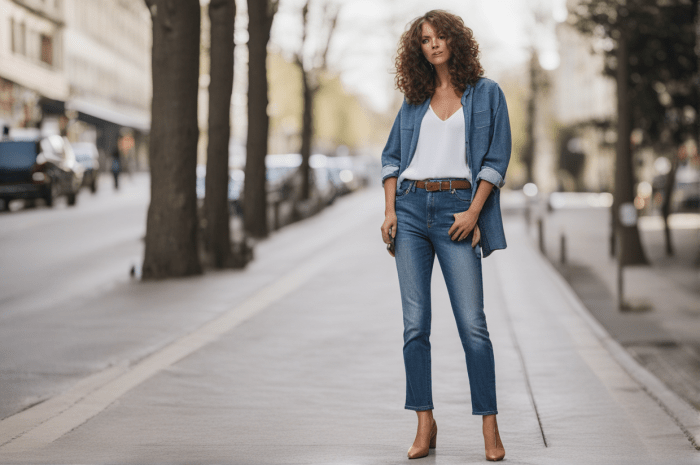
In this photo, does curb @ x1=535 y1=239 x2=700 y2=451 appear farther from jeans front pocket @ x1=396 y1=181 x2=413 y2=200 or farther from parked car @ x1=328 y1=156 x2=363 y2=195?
parked car @ x1=328 y1=156 x2=363 y2=195

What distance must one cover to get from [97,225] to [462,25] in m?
20.6

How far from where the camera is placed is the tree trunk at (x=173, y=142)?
13.2 meters

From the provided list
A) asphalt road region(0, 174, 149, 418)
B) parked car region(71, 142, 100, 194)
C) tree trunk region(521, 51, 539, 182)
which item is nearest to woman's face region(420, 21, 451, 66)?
asphalt road region(0, 174, 149, 418)

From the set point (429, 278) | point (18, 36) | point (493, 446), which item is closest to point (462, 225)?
point (429, 278)

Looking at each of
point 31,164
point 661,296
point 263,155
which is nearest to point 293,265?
point 661,296

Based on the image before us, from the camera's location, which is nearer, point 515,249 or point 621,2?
point 515,249

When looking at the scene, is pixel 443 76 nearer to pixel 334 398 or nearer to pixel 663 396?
pixel 334 398

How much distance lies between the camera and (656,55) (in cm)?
2220

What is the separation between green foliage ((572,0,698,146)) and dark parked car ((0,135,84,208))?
13.6 metres

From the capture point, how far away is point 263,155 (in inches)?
880

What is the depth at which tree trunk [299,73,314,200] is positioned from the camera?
3350cm

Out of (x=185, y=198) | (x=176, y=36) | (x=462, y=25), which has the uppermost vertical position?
(x=176, y=36)

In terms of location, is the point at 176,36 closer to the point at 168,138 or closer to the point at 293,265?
the point at 168,138

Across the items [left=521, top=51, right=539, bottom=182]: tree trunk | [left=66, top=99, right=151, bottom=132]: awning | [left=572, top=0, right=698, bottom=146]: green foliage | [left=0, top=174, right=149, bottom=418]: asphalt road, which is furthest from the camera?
[left=521, top=51, right=539, bottom=182]: tree trunk
